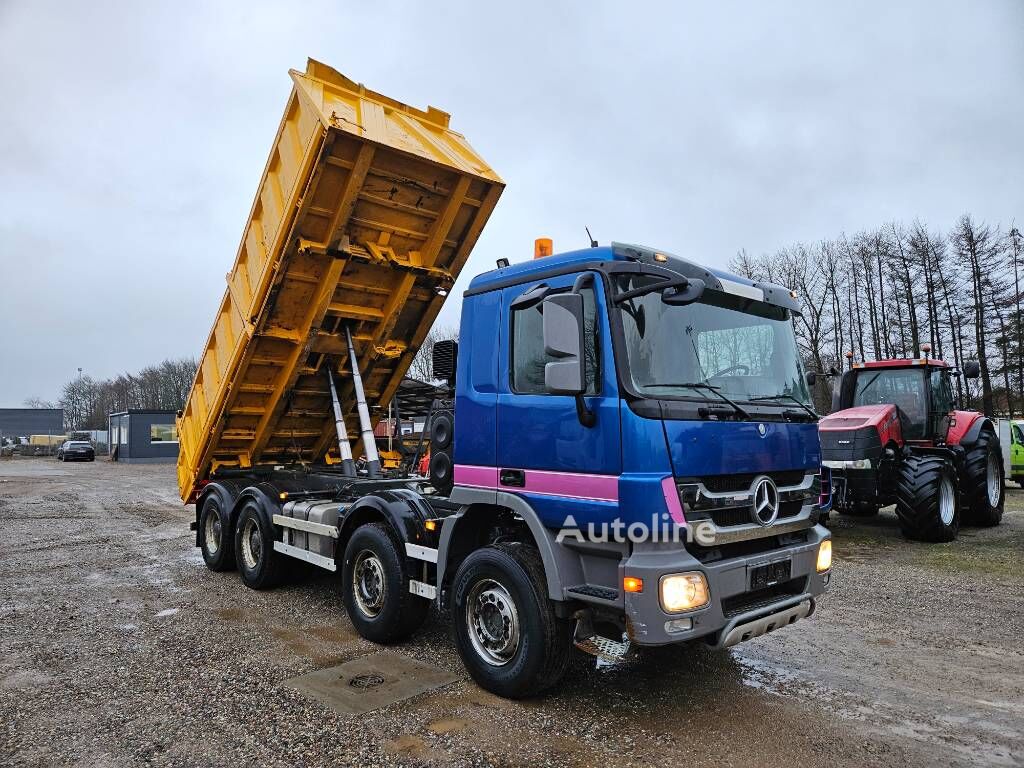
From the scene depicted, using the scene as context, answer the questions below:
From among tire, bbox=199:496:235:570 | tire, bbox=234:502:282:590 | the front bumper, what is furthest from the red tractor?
tire, bbox=199:496:235:570

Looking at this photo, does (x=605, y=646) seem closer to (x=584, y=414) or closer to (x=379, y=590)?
(x=584, y=414)

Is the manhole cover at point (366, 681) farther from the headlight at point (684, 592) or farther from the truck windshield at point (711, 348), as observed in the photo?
the truck windshield at point (711, 348)

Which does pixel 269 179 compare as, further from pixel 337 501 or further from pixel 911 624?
pixel 911 624

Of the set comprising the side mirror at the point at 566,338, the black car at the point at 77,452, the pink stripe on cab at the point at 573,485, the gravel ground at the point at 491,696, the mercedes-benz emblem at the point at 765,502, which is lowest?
the gravel ground at the point at 491,696

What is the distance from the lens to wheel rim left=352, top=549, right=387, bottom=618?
17.0ft

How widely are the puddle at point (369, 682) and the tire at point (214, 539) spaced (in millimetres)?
3331

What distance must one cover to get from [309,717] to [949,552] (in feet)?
27.1

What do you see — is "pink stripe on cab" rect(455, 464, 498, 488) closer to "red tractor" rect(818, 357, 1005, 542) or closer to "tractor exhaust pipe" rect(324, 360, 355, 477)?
"tractor exhaust pipe" rect(324, 360, 355, 477)

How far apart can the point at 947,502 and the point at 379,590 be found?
27.0ft

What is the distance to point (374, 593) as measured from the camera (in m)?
5.25

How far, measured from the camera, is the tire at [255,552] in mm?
6676

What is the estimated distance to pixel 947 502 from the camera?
9.29m

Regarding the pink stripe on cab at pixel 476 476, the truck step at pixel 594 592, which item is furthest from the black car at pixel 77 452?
the truck step at pixel 594 592

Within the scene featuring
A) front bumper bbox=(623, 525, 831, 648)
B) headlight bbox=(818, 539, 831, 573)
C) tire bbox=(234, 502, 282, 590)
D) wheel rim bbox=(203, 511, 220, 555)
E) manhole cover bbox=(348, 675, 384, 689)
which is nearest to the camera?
front bumper bbox=(623, 525, 831, 648)
